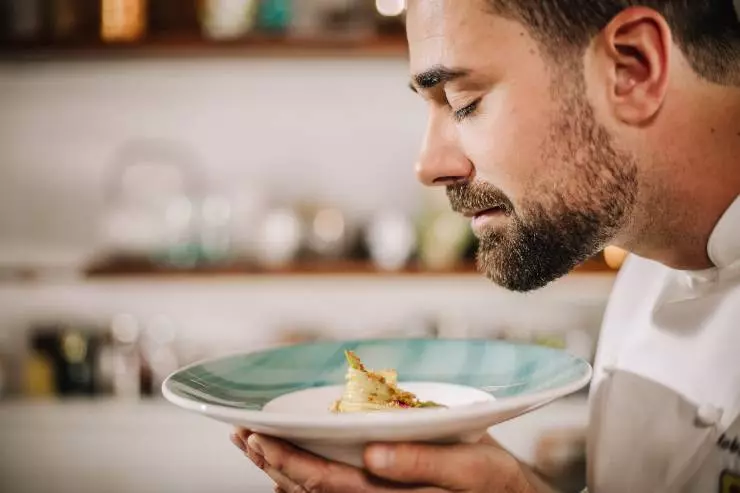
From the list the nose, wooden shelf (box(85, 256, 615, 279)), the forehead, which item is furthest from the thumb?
wooden shelf (box(85, 256, 615, 279))

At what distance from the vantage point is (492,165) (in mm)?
1030

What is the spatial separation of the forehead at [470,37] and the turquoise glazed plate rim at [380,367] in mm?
396

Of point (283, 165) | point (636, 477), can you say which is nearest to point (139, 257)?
point (283, 165)

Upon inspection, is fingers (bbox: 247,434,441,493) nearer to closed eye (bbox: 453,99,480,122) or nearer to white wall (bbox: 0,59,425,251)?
closed eye (bbox: 453,99,480,122)

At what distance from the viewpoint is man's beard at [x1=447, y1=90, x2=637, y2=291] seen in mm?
1000

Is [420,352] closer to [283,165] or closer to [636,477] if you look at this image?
[636,477]

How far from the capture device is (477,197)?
1.06 m

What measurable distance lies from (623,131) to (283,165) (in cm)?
210

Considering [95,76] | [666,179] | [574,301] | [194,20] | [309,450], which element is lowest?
[574,301]

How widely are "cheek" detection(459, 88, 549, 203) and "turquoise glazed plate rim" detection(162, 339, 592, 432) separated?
9.2 inches

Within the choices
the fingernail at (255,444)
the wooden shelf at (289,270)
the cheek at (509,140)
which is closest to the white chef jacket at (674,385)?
the cheek at (509,140)

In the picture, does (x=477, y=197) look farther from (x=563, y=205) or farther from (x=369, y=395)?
(x=369, y=395)

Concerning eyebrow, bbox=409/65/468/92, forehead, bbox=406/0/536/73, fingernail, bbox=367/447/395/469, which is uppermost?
forehead, bbox=406/0/536/73

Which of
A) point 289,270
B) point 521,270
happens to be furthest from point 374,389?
point 289,270
